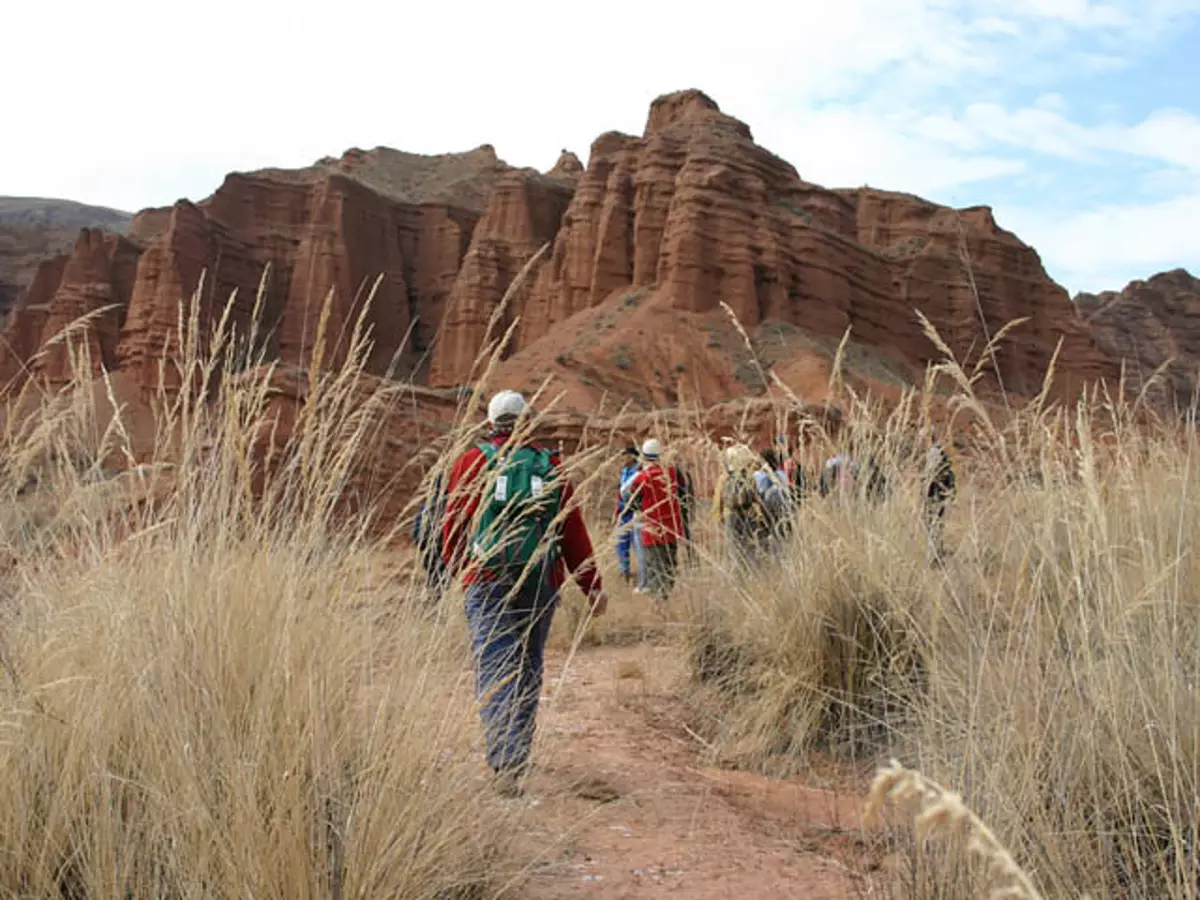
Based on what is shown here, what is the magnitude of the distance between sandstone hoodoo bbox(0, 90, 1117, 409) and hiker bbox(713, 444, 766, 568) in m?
28.7

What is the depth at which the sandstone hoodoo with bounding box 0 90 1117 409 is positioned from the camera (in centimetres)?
4212

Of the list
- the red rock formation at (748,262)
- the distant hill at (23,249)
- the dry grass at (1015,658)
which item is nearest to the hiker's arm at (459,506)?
the dry grass at (1015,658)

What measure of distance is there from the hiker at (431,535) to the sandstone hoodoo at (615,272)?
31298 mm

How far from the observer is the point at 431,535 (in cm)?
236

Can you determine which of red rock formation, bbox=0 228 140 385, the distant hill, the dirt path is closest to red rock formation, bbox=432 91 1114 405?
red rock formation, bbox=0 228 140 385

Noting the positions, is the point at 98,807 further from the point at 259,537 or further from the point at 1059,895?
the point at 1059,895

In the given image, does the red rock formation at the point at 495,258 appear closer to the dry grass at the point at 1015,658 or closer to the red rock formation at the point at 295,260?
the red rock formation at the point at 295,260

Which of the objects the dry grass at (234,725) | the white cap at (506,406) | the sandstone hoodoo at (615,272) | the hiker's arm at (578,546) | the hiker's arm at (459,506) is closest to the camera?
the dry grass at (234,725)

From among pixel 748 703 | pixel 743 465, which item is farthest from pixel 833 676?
pixel 743 465

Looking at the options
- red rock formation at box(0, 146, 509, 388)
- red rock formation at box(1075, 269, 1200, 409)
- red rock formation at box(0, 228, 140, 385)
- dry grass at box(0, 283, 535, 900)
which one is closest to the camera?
dry grass at box(0, 283, 535, 900)

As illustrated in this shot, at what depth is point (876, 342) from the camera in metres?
48.1

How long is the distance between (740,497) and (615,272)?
4357 centimetres

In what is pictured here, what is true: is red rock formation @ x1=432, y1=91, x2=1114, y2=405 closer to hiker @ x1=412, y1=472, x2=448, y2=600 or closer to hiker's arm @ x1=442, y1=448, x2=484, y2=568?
hiker's arm @ x1=442, y1=448, x2=484, y2=568

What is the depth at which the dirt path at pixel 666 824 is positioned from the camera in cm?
255
